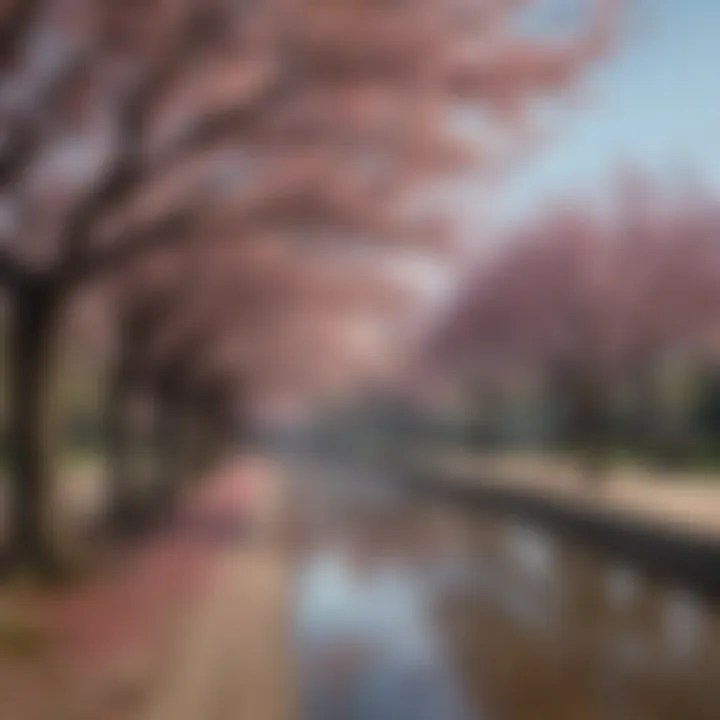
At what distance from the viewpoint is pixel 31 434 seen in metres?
5.76

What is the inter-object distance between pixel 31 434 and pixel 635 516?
2.96m

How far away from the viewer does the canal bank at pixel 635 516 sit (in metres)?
5.64

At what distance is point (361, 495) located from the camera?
13.1 m

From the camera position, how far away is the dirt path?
12.7 ft

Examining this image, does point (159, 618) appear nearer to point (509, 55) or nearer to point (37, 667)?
point (37, 667)

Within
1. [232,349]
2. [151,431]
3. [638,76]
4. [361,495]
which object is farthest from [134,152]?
[361,495]

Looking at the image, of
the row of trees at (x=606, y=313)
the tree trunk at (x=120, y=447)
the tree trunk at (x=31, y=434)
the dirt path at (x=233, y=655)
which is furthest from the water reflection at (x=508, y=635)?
the tree trunk at (x=120, y=447)

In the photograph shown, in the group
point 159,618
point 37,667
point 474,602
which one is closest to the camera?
point 37,667

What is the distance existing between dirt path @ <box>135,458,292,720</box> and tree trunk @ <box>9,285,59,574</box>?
793 millimetres

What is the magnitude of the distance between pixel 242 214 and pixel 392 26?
1.25m

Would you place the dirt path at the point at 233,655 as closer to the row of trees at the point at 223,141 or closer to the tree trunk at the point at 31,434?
the tree trunk at the point at 31,434

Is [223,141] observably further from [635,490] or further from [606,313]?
[635,490]

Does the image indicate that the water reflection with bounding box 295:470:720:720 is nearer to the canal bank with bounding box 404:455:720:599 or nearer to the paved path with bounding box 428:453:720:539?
the canal bank with bounding box 404:455:720:599

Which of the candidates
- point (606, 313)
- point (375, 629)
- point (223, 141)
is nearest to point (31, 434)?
point (223, 141)
